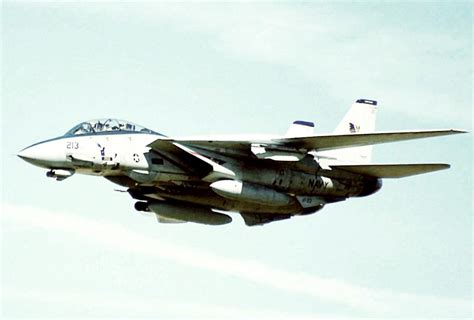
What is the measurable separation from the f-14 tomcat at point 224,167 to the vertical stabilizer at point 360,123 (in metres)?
0.32

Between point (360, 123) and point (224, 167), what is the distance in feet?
20.5

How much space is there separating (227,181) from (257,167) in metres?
1.23

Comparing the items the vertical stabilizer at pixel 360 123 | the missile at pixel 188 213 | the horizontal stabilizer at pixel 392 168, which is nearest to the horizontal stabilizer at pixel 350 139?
the horizontal stabilizer at pixel 392 168

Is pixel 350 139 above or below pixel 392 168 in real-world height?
above

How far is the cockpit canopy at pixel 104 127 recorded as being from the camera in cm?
2854

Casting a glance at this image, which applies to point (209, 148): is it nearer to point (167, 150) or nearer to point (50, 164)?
point (167, 150)

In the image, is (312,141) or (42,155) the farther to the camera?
(312,141)

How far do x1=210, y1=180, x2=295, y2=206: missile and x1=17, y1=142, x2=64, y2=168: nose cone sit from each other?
4.43 meters

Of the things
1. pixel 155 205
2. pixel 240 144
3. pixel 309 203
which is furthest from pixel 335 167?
pixel 155 205

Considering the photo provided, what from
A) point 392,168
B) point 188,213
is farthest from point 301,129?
point 188,213

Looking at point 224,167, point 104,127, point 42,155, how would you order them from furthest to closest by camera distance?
1. point 224,167
2. point 104,127
3. point 42,155

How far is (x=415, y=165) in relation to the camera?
102 feet

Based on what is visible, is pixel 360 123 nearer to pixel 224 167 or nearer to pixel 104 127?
pixel 224 167

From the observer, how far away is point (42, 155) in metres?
27.6
